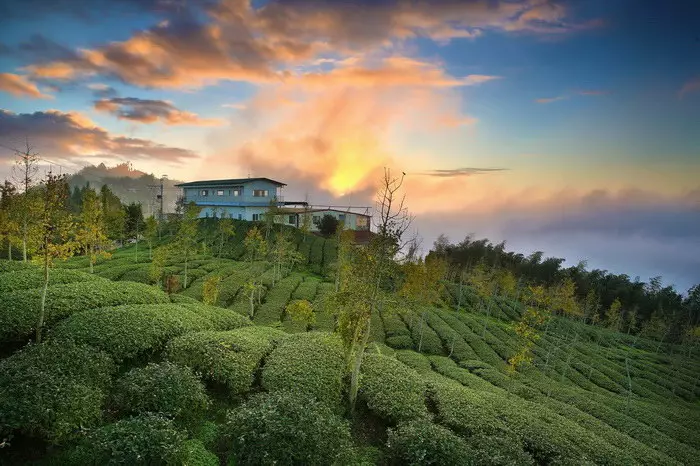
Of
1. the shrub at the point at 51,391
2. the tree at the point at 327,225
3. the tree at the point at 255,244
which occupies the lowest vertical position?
the shrub at the point at 51,391

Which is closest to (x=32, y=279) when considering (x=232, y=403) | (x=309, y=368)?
(x=232, y=403)

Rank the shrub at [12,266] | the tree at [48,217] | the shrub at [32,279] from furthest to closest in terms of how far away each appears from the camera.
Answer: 1. the shrub at [12,266]
2. the shrub at [32,279]
3. the tree at [48,217]

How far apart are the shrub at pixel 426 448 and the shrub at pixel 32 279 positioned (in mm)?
23393

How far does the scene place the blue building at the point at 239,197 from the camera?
8600cm

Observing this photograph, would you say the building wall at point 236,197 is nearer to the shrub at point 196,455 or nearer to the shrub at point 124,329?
the shrub at point 124,329

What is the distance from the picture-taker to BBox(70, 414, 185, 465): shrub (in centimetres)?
865

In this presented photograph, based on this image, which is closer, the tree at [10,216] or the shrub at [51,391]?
the shrub at [51,391]

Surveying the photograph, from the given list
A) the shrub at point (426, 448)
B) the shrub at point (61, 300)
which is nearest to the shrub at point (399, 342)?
the shrub at point (61, 300)

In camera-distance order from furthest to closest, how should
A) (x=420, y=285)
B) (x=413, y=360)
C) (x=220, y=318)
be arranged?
(x=420, y=285), (x=413, y=360), (x=220, y=318)

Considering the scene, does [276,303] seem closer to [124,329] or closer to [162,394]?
[124,329]

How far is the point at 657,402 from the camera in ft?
133

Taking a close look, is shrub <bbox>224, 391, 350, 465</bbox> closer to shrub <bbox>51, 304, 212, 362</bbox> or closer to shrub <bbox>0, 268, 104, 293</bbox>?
shrub <bbox>51, 304, 212, 362</bbox>

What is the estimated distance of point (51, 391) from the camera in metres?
10.4

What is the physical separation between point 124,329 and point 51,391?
252 inches
